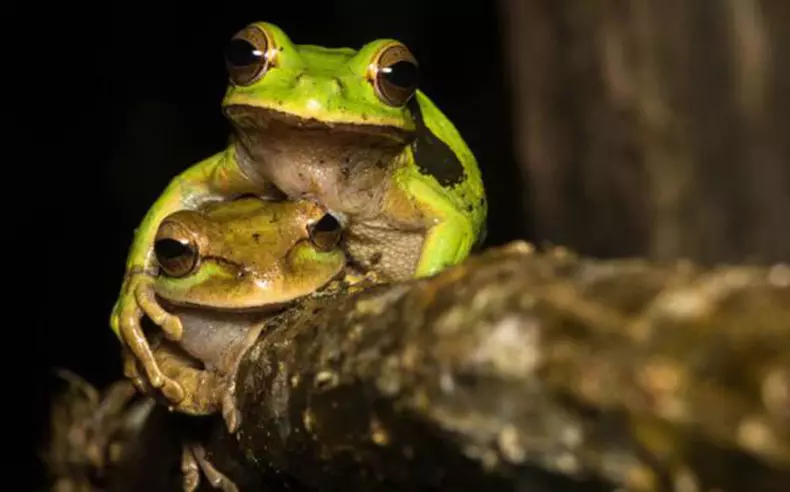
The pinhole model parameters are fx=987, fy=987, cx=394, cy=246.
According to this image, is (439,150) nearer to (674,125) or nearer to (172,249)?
(172,249)

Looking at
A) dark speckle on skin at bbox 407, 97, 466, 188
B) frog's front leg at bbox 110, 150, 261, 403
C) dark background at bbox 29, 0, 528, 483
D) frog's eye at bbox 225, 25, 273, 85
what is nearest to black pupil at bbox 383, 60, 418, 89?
dark speckle on skin at bbox 407, 97, 466, 188

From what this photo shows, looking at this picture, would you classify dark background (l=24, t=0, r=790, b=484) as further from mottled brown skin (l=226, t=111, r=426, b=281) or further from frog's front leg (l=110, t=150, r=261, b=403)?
frog's front leg (l=110, t=150, r=261, b=403)

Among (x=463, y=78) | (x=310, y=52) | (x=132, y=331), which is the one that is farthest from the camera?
(x=463, y=78)

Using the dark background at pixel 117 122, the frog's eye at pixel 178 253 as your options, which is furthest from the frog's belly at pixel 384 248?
the dark background at pixel 117 122

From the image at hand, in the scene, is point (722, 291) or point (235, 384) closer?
point (722, 291)

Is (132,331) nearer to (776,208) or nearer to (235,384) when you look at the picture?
(235,384)

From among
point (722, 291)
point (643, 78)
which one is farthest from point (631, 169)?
point (722, 291)

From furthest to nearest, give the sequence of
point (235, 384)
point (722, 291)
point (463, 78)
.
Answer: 1. point (463, 78)
2. point (235, 384)
3. point (722, 291)
